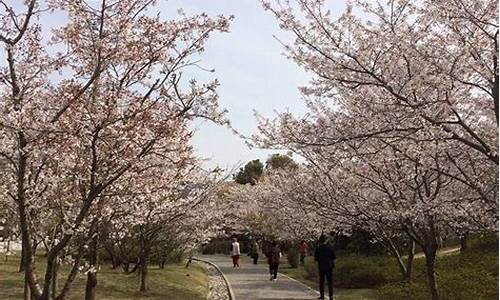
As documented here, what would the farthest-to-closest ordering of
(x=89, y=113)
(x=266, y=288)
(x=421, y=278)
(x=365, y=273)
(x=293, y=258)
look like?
(x=293, y=258), (x=365, y=273), (x=266, y=288), (x=421, y=278), (x=89, y=113)

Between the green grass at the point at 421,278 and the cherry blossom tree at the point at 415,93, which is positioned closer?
the cherry blossom tree at the point at 415,93

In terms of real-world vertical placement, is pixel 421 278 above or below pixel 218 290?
above

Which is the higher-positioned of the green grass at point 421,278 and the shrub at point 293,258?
the shrub at point 293,258

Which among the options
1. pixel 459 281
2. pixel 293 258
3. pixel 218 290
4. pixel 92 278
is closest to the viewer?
pixel 92 278

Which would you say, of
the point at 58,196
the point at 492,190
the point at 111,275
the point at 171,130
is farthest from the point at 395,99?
the point at 111,275

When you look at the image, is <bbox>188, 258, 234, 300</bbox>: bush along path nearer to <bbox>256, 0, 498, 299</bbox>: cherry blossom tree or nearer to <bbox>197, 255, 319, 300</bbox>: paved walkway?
<bbox>197, 255, 319, 300</bbox>: paved walkway

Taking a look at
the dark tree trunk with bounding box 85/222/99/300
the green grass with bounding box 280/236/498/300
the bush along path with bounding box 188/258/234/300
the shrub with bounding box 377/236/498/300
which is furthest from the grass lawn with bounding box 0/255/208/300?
the shrub with bounding box 377/236/498/300

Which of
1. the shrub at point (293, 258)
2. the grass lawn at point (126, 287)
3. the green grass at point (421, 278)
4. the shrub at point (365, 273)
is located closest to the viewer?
the green grass at point (421, 278)

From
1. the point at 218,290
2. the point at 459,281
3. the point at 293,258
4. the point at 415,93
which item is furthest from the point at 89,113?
the point at 293,258

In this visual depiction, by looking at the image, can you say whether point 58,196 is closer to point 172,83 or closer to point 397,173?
point 172,83

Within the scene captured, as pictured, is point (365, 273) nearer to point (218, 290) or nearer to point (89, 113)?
point (218, 290)

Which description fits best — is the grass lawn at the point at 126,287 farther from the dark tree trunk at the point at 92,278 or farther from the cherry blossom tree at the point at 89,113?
the cherry blossom tree at the point at 89,113

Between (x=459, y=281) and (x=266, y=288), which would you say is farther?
(x=266, y=288)

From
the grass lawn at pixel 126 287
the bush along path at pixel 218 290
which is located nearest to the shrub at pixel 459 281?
the bush along path at pixel 218 290
